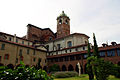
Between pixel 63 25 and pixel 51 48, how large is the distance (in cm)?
1359

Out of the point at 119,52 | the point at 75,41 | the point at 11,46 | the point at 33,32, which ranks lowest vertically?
the point at 119,52

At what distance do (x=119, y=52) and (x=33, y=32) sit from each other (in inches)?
1533

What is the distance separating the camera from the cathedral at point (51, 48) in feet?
92.2

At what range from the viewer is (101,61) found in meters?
13.1

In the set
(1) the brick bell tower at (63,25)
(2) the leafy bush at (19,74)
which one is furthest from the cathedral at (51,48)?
(2) the leafy bush at (19,74)

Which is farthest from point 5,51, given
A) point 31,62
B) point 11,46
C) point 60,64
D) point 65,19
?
point 65,19

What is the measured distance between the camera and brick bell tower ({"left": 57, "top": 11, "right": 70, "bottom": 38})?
53594 mm

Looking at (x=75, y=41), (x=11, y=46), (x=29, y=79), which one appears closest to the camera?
(x=29, y=79)

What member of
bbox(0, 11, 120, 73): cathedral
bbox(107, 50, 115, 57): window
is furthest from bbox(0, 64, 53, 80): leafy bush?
bbox(107, 50, 115, 57): window

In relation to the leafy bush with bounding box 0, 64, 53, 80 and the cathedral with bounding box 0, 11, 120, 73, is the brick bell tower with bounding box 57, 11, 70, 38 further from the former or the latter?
the leafy bush with bounding box 0, 64, 53, 80

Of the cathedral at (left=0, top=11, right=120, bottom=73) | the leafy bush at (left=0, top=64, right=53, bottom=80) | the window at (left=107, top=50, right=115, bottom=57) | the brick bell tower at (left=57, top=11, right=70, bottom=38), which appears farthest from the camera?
the brick bell tower at (left=57, top=11, right=70, bottom=38)

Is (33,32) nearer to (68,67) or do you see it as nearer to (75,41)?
(75,41)

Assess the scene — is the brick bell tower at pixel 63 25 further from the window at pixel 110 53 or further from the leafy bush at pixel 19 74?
the leafy bush at pixel 19 74

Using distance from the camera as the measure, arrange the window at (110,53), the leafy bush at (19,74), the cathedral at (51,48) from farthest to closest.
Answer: the cathedral at (51,48)
the window at (110,53)
the leafy bush at (19,74)
